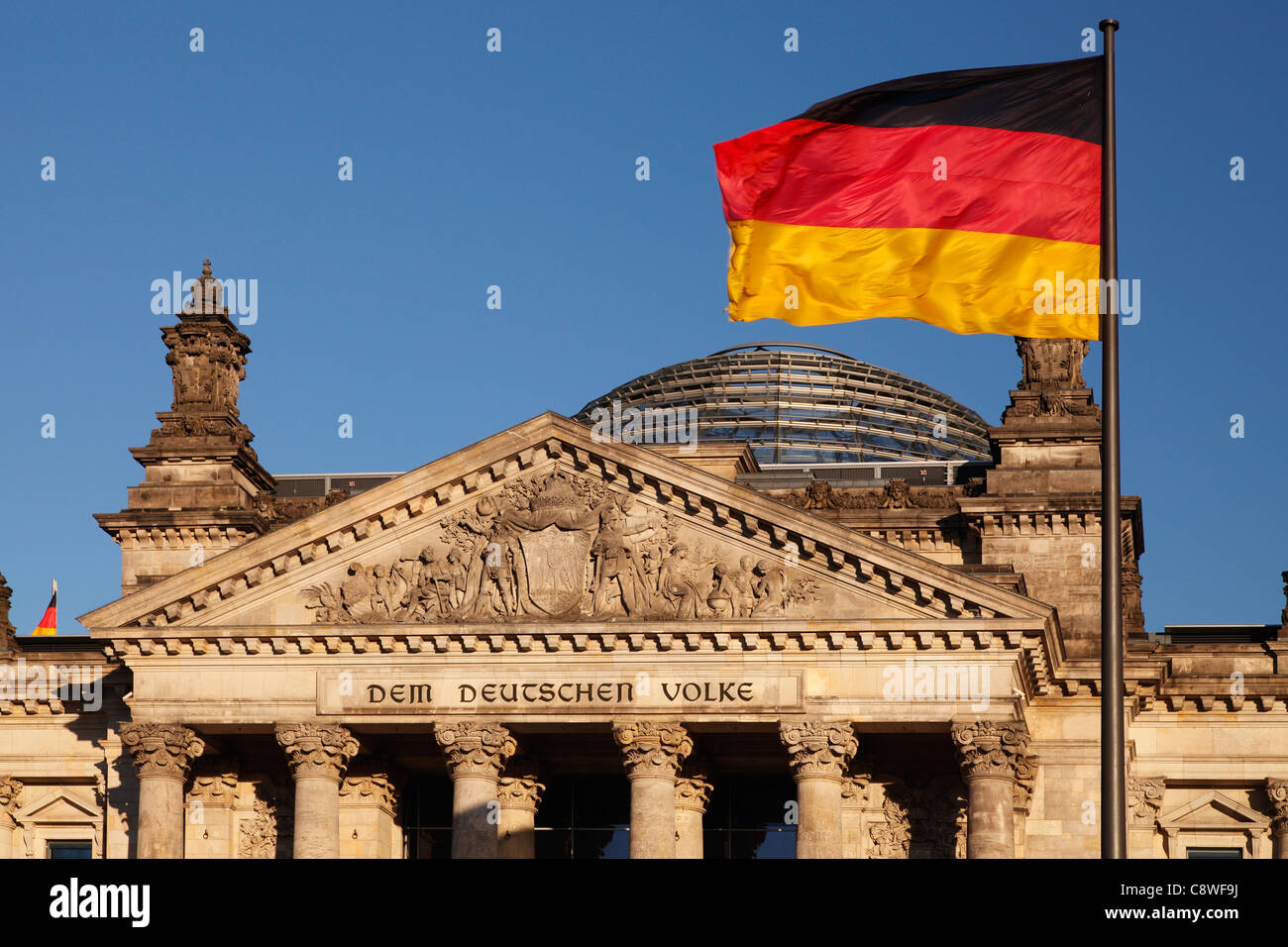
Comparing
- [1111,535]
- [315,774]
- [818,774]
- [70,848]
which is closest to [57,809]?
[70,848]

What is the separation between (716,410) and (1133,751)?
26.1 meters

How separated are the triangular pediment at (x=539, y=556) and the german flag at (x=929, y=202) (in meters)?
22.9

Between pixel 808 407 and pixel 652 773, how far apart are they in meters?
30.0

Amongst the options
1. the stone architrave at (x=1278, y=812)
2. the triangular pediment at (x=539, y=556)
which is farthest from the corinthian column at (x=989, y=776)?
the stone architrave at (x=1278, y=812)

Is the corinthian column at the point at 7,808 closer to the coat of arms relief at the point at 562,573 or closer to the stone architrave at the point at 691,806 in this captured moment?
the coat of arms relief at the point at 562,573

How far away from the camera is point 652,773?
194ft

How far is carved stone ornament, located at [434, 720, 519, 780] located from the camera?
59875mm

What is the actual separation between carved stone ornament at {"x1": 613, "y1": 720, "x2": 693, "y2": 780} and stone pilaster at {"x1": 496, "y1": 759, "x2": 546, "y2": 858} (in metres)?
4.59

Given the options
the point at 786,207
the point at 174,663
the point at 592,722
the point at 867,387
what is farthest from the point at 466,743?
the point at 867,387

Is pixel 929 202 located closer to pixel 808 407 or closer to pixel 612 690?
pixel 612 690

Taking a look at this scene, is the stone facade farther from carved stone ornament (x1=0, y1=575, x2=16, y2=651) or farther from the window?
carved stone ornament (x1=0, y1=575, x2=16, y2=651)

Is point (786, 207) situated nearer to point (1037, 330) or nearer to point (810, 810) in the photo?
point (1037, 330)
